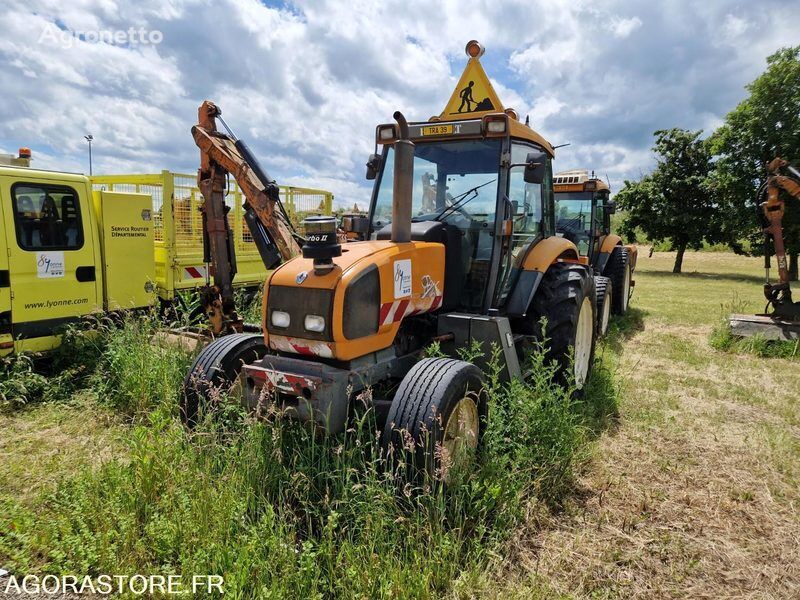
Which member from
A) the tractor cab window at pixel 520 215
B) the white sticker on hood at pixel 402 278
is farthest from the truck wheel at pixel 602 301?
the white sticker on hood at pixel 402 278

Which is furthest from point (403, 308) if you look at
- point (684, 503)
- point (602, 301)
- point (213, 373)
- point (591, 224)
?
point (591, 224)

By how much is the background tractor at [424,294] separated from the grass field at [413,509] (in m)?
0.27

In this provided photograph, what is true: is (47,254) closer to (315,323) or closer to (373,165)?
(373,165)

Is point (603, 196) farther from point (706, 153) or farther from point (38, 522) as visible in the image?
point (706, 153)

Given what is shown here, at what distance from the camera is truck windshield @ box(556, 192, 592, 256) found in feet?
32.4

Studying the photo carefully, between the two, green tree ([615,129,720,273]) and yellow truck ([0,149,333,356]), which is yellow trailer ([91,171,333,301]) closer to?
yellow truck ([0,149,333,356])

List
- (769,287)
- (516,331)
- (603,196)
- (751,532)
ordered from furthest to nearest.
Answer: (603,196), (769,287), (516,331), (751,532)

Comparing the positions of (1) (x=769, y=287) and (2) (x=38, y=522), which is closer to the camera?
(2) (x=38, y=522)

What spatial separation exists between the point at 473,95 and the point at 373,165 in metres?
1.50

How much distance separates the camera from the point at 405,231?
3.44m

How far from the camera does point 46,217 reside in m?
5.48

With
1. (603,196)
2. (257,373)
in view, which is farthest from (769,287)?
(257,373)

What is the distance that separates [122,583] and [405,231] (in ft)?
Result: 8.07

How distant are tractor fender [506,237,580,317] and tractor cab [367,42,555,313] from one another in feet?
0.20
